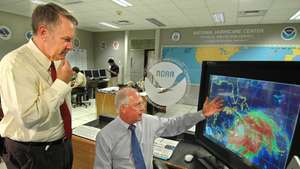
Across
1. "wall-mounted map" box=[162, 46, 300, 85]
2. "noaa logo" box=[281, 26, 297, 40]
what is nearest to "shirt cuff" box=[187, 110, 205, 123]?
"wall-mounted map" box=[162, 46, 300, 85]

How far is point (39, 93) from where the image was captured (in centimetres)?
97

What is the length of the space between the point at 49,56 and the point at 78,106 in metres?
5.07

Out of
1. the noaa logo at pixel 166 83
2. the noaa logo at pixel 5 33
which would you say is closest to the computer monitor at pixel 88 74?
the noaa logo at pixel 5 33

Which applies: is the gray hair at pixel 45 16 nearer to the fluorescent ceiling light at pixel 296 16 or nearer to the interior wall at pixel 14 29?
the fluorescent ceiling light at pixel 296 16

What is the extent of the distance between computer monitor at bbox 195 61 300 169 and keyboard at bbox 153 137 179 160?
297 mm

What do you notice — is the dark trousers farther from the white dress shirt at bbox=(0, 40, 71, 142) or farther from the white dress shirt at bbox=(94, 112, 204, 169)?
the white dress shirt at bbox=(94, 112, 204, 169)

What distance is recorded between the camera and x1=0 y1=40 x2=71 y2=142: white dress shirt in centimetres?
87

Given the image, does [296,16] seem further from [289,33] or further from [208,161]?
[208,161]

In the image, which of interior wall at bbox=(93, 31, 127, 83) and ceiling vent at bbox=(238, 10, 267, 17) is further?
interior wall at bbox=(93, 31, 127, 83)

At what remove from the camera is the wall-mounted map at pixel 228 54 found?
17.6ft

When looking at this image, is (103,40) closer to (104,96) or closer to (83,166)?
(104,96)

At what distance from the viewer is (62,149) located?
1.19m

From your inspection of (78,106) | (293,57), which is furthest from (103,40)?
(293,57)

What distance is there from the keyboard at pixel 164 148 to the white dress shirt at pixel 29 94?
2.70 ft
